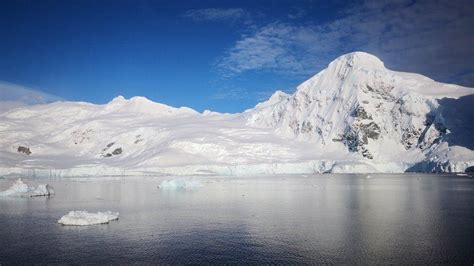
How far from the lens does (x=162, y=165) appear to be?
136875 millimetres

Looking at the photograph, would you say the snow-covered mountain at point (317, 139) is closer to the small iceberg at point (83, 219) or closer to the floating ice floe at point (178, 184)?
the floating ice floe at point (178, 184)

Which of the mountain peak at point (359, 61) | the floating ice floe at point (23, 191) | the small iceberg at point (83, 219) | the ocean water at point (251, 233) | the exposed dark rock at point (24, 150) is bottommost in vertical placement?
the ocean water at point (251, 233)

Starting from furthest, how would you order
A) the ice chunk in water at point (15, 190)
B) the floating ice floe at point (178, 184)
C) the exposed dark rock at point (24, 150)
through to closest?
1. the exposed dark rock at point (24, 150)
2. the floating ice floe at point (178, 184)
3. the ice chunk in water at point (15, 190)

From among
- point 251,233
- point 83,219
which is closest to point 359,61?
point 251,233

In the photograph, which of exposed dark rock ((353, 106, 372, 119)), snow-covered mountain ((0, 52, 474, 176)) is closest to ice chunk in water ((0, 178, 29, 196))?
snow-covered mountain ((0, 52, 474, 176))

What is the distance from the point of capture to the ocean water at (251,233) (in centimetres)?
2625

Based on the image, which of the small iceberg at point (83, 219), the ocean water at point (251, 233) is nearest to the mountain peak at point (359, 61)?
the ocean water at point (251, 233)

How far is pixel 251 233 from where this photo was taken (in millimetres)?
33781

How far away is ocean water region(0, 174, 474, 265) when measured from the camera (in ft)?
86.1

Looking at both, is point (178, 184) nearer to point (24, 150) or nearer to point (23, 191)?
point (23, 191)

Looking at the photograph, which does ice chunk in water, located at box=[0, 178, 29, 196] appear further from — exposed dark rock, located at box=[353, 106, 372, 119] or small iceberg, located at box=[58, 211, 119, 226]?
exposed dark rock, located at box=[353, 106, 372, 119]

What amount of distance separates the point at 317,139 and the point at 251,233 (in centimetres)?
15203

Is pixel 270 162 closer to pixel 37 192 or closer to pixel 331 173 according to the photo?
pixel 331 173

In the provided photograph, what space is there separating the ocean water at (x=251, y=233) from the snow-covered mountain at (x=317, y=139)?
85.3m
